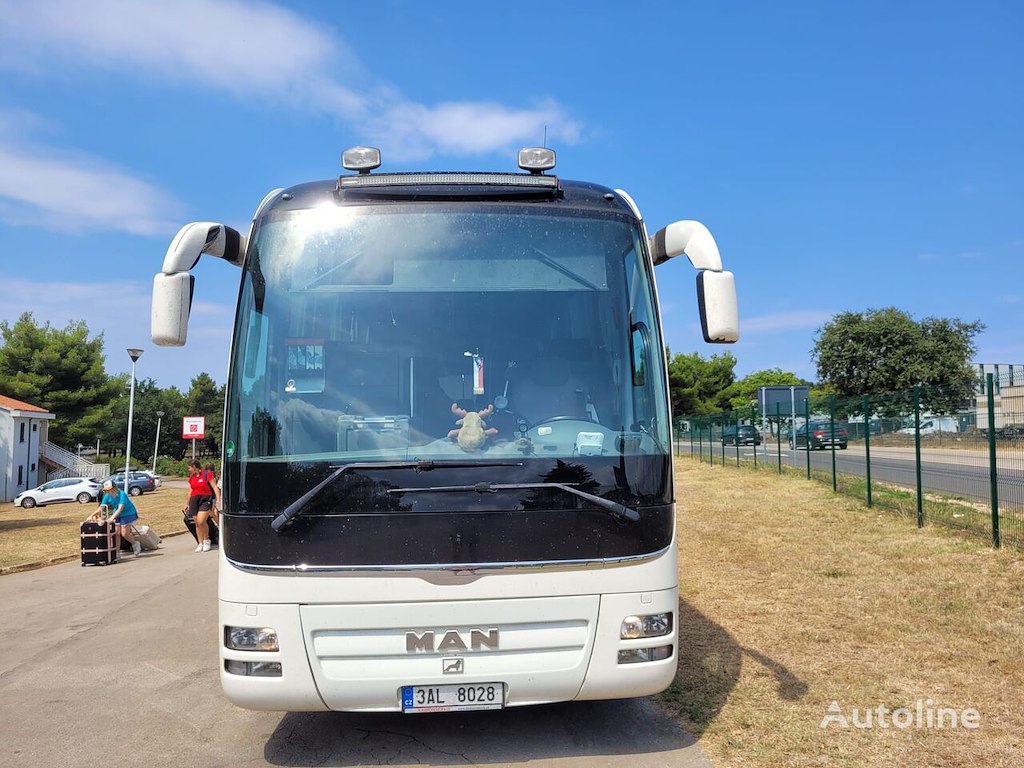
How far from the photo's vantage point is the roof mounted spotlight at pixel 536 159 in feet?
16.1

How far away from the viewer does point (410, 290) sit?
4.45 m

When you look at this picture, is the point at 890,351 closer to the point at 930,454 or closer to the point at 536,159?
the point at 930,454

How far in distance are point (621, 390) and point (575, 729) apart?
2019mm

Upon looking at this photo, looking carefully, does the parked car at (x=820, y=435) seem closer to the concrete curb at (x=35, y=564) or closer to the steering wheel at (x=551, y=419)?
the steering wheel at (x=551, y=419)

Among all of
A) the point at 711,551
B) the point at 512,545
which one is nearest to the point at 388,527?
the point at 512,545

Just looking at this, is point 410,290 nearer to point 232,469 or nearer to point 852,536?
point 232,469

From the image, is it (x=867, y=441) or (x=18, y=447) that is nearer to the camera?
(x=867, y=441)

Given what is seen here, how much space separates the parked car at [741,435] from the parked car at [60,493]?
3215 centimetres

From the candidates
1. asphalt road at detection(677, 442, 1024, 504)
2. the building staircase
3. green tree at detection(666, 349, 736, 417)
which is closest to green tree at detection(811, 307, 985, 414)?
green tree at detection(666, 349, 736, 417)

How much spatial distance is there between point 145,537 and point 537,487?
46.5 ft

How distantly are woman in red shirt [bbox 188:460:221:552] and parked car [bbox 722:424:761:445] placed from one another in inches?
609

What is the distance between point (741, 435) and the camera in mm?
25938

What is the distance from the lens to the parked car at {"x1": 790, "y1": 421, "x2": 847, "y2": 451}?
1574 cm

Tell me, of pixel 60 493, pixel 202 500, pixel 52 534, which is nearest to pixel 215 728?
pixel 202 500
